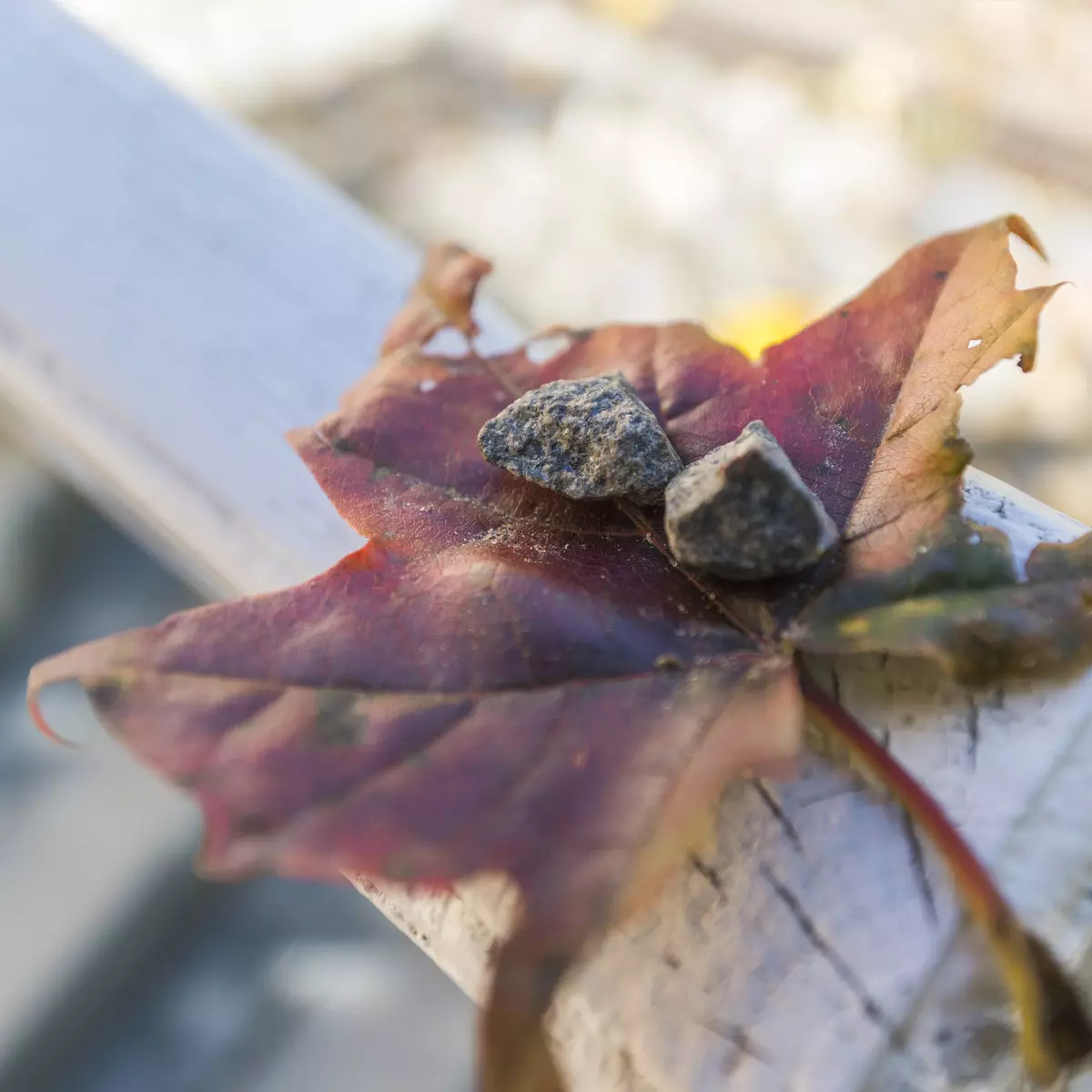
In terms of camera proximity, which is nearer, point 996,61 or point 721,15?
point 996,61

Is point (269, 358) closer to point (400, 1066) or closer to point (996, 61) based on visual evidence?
point (400, 1066)

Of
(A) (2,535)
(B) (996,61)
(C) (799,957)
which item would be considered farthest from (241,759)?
(B) (996,61)

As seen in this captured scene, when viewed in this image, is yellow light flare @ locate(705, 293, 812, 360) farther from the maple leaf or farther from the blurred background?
the maple leaf

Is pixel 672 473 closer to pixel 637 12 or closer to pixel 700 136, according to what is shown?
pixel 700 136

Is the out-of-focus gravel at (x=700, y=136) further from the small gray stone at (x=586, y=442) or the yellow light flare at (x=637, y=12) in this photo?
the small gray stone at (x=586, y=442)

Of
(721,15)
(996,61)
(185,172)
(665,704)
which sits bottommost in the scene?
(996,61)

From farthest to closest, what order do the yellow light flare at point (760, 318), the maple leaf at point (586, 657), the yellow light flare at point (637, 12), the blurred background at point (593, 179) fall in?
1. the yellow light flare at point (637, 12)
2. the yellow light flare at point (760, 318)
3. the blurred background at point (593, 179)
4. the maple leaf at point (586, 657)

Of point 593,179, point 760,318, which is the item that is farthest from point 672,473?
point 593,179

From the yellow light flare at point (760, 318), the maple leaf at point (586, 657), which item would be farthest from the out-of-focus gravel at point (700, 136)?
the maple leaf at point (586, 657)
